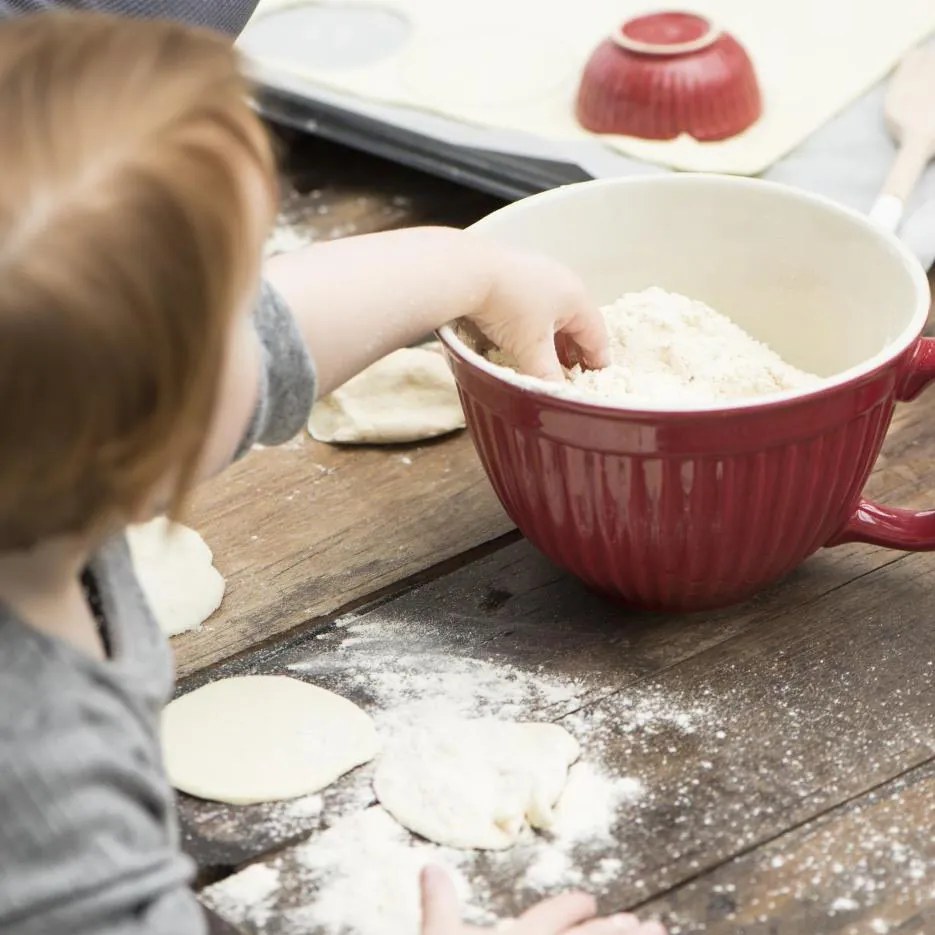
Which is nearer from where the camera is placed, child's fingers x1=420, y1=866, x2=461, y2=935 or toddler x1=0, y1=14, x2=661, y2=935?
toddler x1=0, y1=14, x2=661, y2=935

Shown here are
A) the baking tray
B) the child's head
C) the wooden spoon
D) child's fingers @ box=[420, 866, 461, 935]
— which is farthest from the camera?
the baking tray

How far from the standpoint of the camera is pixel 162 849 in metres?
0.59

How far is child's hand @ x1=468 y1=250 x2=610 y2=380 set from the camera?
0.82m

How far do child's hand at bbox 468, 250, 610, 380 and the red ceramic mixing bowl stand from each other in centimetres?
3

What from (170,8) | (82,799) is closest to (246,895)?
(82,799)

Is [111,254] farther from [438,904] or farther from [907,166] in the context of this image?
[907,166]

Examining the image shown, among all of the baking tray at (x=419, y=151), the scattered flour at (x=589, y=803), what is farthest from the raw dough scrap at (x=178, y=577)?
the baking tray at (x=419, y=151)

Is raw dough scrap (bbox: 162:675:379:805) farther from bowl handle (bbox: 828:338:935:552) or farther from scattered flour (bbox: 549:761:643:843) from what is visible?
bowl handle (bbox: 828:338:935:552)

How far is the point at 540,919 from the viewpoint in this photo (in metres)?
0.66

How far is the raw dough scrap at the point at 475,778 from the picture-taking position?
73cm

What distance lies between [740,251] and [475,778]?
0.40m

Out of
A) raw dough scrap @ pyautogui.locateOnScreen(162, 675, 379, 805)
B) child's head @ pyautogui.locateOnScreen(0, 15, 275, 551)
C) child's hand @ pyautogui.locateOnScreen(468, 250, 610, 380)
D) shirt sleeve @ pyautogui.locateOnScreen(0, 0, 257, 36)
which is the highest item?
child's head @ pyautogui.locateOnScreen(0, 15, 275, 551)

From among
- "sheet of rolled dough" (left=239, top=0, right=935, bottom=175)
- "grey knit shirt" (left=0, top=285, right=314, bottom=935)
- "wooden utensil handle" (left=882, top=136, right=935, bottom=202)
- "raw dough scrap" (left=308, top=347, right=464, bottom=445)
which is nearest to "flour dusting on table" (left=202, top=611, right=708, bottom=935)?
"grey knit shirt" (left=0, top=285, right=314, bottom=935)

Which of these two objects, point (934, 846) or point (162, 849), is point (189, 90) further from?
point (934, 846)
